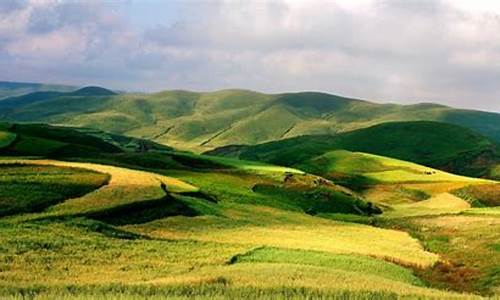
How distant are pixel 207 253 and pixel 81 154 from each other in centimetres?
6297

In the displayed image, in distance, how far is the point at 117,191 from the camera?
5422 centimetres

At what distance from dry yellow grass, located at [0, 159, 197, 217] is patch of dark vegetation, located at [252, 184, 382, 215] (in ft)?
83.1

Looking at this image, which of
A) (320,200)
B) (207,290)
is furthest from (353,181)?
(207,290)

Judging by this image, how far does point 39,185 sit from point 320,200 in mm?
47600

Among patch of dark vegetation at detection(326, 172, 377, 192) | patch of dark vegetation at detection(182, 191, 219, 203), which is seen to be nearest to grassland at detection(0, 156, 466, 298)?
patch of dark vegetation at detection(182, 191, 219, 203)

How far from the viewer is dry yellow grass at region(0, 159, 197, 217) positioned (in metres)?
48.8

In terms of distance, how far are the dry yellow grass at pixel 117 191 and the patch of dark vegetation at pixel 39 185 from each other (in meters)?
1.03

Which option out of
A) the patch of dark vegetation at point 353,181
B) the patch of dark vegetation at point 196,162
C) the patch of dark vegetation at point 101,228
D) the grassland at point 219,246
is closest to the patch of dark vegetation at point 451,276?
the grassland at point 219,246

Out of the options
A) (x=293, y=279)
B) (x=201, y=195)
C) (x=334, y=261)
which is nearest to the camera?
(x=293, y=279)

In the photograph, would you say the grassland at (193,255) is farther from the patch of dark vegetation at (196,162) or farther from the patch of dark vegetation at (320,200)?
the patch of dark vegetation at (196,162)

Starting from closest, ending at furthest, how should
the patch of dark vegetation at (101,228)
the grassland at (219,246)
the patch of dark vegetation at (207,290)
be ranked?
the patch of dark vegetation at (207,290)
the grassland at (219,246)
the patch of dark vegetation at (101,228)

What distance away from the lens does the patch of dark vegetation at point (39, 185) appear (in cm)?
4693

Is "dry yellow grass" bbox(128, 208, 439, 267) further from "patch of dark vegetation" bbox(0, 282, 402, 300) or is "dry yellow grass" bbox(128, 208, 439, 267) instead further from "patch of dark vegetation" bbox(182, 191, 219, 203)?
"patch of dark vegetation" bbox(0, 282, 402, 300)

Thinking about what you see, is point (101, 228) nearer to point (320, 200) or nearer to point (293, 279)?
point (293, 279)
